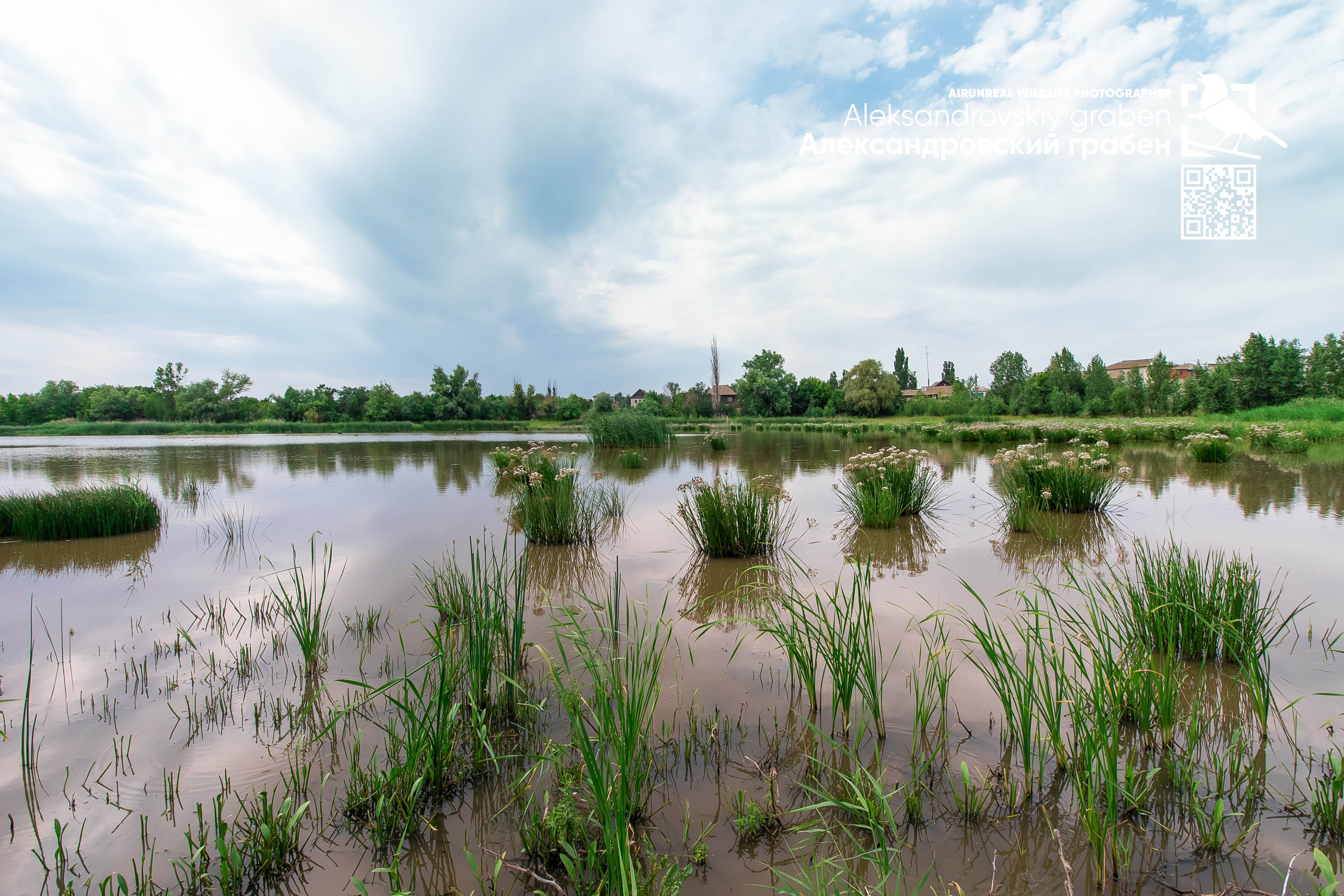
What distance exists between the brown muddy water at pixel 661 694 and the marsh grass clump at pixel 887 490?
0.24 meters

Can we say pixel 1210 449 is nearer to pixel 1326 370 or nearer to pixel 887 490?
pixel 887 490

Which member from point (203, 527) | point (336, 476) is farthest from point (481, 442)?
point (203, 527)

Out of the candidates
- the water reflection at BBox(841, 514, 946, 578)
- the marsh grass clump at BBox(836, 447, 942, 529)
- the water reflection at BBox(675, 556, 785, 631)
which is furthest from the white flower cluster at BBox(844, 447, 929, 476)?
the water reflection at BBox(675, 556, 785, 631)

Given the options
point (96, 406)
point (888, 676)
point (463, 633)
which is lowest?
point (888, 676)

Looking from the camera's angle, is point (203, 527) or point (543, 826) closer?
point (543, 826)

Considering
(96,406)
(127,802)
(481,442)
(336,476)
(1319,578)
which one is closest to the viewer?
(127,802)

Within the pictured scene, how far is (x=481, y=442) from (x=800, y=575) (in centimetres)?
2460

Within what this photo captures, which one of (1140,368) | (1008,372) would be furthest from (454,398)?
(1140,368)

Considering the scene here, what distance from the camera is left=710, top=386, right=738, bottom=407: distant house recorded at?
6309 centimetres

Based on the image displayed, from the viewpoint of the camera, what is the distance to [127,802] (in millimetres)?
2037

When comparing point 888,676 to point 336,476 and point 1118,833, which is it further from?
point 336,476

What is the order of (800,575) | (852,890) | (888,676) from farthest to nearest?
(800,575)
(888,676)
(852,890)

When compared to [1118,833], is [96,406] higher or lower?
higher

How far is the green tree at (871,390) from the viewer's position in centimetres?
5419
